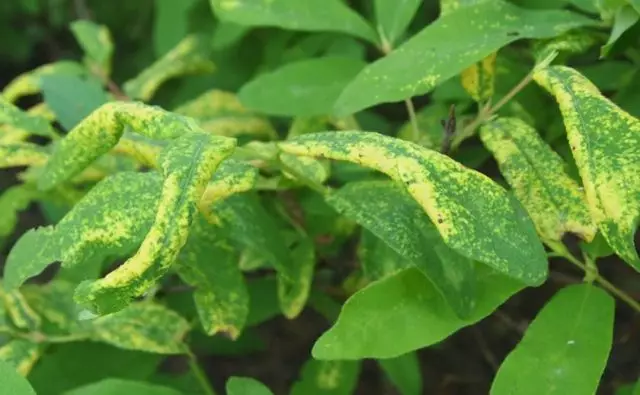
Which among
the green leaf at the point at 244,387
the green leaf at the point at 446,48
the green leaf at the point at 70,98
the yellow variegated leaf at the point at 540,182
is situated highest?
the green leaf at the point at 446,48

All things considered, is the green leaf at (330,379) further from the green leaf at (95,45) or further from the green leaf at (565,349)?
the green leaf at (95,45)

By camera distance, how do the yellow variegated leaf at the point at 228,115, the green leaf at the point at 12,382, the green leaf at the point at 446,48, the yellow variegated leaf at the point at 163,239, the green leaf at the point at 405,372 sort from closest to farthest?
the yellow variegated leaf at the point at 163,239 < the green leaf at the point at 12,382 < the green leaf at the point at 446,48 < the green leaf at the point at 405,372 < the yellow variegated leaf at the point at 228,115

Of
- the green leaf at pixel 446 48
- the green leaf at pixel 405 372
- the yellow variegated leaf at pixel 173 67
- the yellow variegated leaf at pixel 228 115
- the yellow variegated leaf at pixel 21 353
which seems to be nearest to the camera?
the green leaf at pixel 446 48

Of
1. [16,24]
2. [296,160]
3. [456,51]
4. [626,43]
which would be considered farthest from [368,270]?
[16,24]

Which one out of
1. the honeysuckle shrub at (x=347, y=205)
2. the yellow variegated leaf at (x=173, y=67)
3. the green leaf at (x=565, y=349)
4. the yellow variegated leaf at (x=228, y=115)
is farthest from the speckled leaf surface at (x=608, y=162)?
the yellow variegated leaf at (x=173, y=67)

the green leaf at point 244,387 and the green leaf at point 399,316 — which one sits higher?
the green leaf at point 399,316

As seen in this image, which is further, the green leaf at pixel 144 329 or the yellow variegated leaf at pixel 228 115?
the yellow variegated leaf at pixel 228 115

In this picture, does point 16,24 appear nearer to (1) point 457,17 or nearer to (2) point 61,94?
(2) point 61,94
